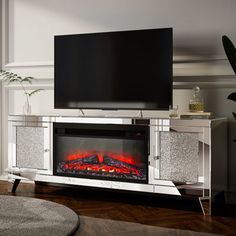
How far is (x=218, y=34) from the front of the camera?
2.89m

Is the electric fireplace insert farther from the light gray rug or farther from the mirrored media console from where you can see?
the light gray rug

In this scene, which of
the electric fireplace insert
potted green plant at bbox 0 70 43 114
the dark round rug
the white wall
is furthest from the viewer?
potted green plant at bbox 0 70 43 114

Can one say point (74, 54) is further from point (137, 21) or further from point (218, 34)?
point (218, 34)

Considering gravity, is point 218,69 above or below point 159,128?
above

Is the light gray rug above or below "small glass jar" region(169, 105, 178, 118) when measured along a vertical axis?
below

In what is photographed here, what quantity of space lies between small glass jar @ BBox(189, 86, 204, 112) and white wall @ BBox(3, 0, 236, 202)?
14 centimetres

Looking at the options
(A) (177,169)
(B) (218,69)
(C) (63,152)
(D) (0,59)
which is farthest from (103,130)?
(D) (0,59)

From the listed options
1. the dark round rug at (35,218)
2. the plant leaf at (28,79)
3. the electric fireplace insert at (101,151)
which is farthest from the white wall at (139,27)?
the dark round rug at (35,218)

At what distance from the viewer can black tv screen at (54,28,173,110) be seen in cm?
277

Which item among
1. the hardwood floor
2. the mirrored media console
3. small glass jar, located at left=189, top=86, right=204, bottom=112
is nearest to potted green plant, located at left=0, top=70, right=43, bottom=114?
the mirrored media console

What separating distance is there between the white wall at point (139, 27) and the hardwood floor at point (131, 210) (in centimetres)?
49

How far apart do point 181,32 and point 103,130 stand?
877 millimetres

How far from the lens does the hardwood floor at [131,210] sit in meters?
2.24

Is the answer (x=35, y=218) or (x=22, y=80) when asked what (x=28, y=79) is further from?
(x=35, y=218)
